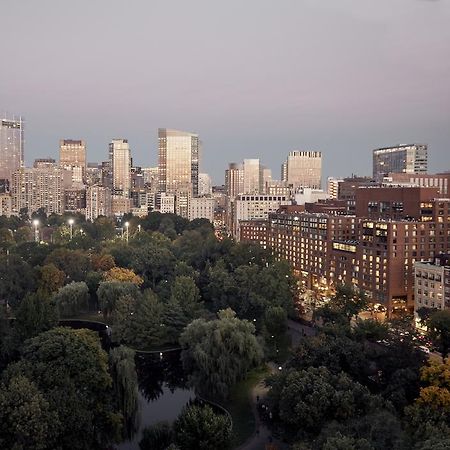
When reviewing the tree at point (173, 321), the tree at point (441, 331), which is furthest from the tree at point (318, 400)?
the tree at point (173, 321)

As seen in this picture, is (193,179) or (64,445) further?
(193,179)

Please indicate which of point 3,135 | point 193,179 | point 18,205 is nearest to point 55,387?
point 18,205

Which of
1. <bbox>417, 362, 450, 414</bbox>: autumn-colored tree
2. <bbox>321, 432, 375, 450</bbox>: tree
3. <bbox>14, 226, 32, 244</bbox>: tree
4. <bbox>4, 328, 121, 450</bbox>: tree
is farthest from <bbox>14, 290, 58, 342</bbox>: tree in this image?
<bbox>14, 226, 32, 244</bbox>: tree

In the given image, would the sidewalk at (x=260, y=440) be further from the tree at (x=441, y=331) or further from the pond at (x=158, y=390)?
the tree at (x=441, y=331)

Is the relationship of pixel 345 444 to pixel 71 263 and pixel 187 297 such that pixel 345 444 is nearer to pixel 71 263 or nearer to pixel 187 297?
pixel 187 297

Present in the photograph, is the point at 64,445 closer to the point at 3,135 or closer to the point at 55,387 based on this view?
the point at 55,387

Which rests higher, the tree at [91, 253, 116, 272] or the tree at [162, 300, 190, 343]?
the tree at [91, 253, 116, 272]

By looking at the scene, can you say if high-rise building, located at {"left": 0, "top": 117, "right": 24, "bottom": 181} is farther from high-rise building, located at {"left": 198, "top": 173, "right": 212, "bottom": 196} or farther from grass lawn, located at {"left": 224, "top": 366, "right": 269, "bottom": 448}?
grass lawn, located at {"left": 224, "top": 366, "right": 269, "bottom": 448}
